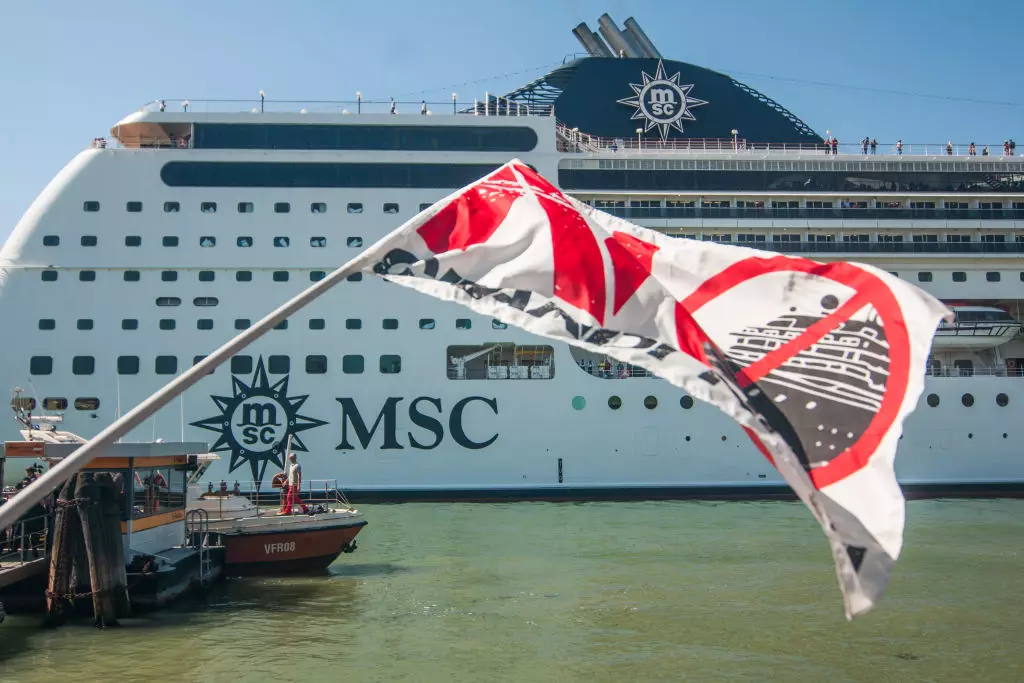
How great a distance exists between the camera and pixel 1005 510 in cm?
1786

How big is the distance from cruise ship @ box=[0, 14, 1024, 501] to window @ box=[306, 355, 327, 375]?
27 millimetres

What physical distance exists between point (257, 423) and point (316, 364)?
1.55 metres

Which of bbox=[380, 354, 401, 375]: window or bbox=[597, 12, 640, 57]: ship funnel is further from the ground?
bbox=[597, 12, 640, 57]: ship funnel

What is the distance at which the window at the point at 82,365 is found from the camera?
18.5m

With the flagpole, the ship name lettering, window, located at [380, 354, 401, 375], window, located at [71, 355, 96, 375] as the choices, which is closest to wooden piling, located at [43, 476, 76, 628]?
the flagpole

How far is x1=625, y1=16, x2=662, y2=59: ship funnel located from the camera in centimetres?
2592

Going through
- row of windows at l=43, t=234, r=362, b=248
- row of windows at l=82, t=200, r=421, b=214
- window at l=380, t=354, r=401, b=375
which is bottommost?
window at l=380, t=354, r=401, b=375

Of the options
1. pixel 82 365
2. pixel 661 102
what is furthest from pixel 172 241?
pixel 661 102

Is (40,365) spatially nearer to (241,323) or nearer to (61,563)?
(241,323)

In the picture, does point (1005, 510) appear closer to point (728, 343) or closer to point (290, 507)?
point (290, 507)

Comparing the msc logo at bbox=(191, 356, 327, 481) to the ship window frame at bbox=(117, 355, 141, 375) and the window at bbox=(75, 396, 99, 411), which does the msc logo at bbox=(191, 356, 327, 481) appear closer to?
the ship window frame at bbox=(117, 355, 141, 375)

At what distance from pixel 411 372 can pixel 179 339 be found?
4510mm

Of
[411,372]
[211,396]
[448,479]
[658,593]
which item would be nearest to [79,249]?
[211,396]

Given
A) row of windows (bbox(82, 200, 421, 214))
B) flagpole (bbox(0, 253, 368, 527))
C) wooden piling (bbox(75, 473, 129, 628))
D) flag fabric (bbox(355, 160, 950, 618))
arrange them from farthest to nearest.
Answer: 1. row of windows (bbox(82, 200, 421, 214))
2. wooden piling (bbox(75, 473, 129, 628))
3. flag fabric (bbox(355, 160, 950, 618))
4. flagpole (bbox(0, 253, 368, 527))
